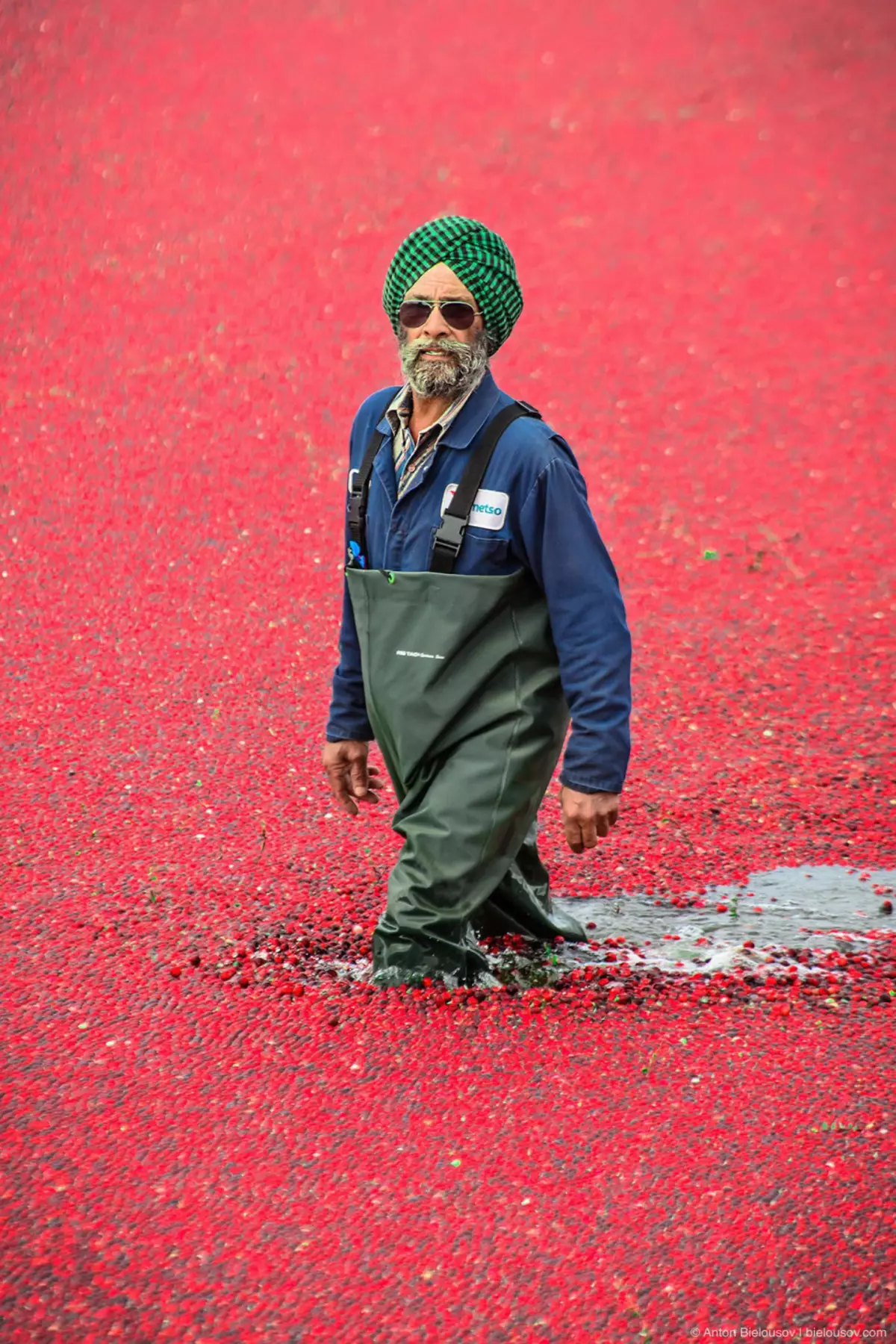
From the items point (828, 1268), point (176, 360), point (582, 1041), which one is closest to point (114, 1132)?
point (582, 1041)

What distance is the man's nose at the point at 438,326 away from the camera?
365 centimetres

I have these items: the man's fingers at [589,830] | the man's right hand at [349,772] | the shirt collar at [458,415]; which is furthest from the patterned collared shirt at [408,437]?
the man's fingers at [589,830]

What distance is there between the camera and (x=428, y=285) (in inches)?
145

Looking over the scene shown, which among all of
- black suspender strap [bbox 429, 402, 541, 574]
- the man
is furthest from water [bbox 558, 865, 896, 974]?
black suspender strap [bbox 429, 402, 541, 574]

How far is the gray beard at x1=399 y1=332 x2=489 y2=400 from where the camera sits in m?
3.62

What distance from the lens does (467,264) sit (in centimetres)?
366

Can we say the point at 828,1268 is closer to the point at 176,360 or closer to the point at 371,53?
the point at 176,360

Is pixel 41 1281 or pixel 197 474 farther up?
pixel 197 474

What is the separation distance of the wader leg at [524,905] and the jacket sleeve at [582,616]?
22.3 inches

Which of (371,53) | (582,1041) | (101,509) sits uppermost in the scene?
(371,53)

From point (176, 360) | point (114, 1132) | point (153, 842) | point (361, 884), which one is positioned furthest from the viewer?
point (176, 360)

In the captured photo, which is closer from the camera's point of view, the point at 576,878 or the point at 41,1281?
the point at 41,1281

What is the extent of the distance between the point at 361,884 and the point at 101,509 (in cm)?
434

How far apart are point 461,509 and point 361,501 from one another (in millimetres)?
341
